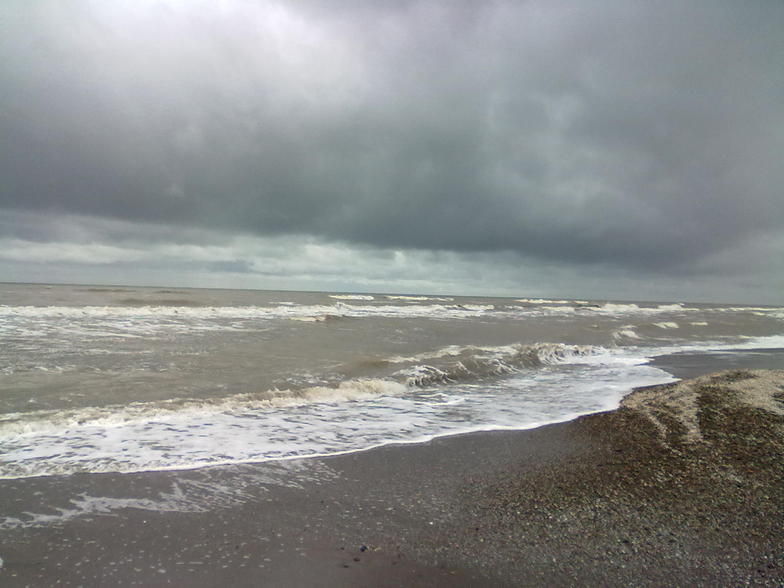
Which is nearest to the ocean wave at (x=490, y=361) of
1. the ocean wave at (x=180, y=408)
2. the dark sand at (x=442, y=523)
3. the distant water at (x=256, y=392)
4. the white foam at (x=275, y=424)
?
the distant water at (x=256, y=392)

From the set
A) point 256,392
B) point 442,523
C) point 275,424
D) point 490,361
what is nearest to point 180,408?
point 256,392

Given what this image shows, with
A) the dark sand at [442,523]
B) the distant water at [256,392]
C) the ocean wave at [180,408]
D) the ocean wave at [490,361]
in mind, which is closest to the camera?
the dark sand at [442,523]

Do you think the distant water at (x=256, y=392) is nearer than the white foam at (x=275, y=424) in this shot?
No

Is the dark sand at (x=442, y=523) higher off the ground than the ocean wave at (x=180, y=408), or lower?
higher

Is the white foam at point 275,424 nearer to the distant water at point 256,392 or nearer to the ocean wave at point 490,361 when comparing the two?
the distant water at point 256,392

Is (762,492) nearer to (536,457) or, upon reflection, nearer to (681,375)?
(536,457)

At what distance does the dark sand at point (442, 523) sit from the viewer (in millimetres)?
2910

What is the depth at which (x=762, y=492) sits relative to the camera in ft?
13.9

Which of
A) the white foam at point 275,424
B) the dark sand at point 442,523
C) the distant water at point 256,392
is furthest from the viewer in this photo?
the distant water at point 256,392

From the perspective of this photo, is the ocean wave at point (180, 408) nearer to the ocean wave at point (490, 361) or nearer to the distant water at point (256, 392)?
the distant water at point (256, 392)

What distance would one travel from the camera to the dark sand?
291cm

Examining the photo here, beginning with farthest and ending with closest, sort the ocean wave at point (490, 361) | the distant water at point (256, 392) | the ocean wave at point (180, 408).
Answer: the ocean wave at point (490, 361) → the ocean wave at point (180, 408) → the distant water at point (256, 392)

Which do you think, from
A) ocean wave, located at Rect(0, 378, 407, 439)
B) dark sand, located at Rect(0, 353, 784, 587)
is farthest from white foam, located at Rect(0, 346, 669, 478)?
dark sand, located at Rect(0, 353, 784, 587)

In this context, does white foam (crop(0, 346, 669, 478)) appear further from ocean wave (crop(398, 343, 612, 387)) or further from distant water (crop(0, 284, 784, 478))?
ocean wave (crop(398, 343, 612, 387))
